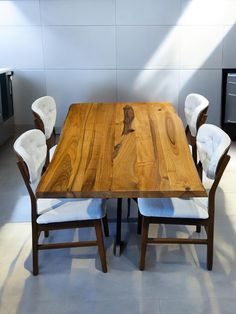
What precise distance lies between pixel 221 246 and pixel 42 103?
71.2 inches

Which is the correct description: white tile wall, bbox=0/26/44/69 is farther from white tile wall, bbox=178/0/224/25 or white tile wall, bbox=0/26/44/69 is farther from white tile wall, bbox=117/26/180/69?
white tile wall, bbox=178/0/224/25

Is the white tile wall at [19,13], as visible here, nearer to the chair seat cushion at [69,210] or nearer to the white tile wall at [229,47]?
the white tile wall at [229,47]

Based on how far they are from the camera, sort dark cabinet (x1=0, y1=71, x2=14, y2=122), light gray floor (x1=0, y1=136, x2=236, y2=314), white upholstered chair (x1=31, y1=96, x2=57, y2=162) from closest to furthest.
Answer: light gray floor (x1=0, y1=136, x2=236, y2=314) < white upholstered chair (x1=31, y1=96, x2=57, y2=162) < dark cabinet (x1=0, y1=71, x2=14, y2=122)

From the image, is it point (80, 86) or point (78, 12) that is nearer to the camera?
point (78, 12)

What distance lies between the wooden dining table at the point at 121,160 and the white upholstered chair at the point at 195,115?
185 mm

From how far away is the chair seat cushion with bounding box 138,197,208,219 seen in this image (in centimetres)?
223

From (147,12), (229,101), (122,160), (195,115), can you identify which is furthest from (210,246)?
(147,12)

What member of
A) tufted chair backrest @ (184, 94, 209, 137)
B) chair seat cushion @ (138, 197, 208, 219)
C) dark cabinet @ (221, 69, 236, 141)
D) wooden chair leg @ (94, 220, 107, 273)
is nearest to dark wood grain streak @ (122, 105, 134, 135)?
tufted chair backrest @ (184, 94, 209, 137)

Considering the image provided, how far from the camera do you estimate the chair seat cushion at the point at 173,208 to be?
2.23 m

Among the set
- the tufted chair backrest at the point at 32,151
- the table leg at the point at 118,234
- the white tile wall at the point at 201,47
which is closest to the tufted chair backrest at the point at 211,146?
the table leg at the point at 118,234

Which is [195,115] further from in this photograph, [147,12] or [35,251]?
[147,12]

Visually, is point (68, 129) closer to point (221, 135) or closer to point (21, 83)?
point (221, 135)

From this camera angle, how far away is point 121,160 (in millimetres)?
2172

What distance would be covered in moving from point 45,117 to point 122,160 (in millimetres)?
1221
